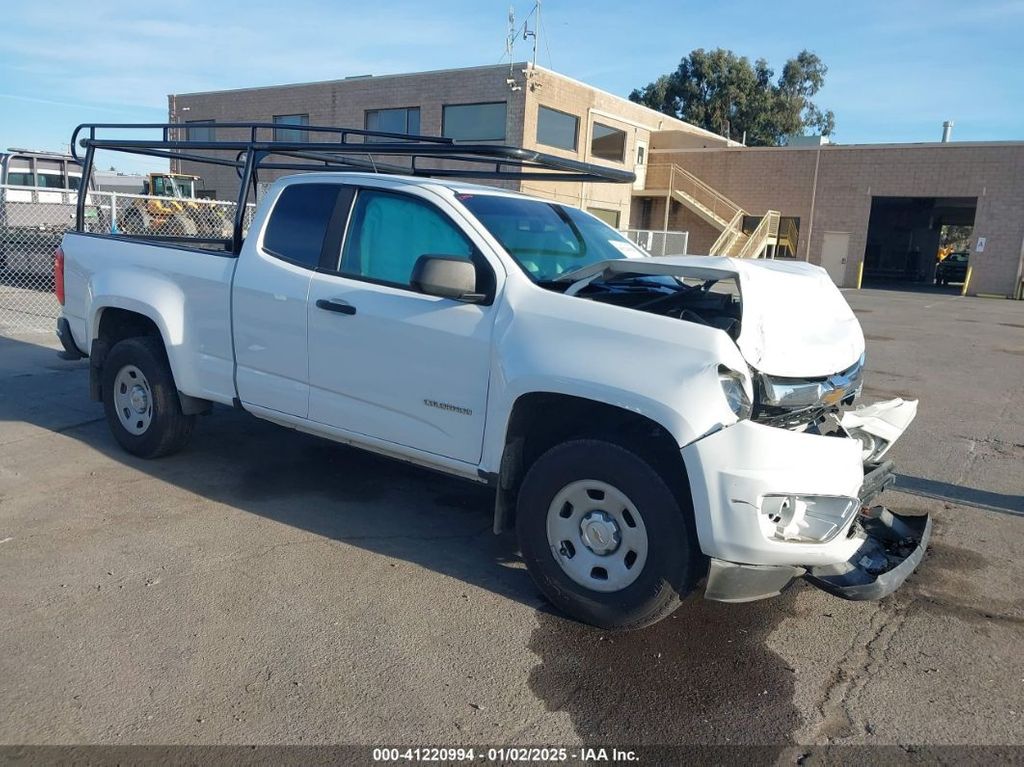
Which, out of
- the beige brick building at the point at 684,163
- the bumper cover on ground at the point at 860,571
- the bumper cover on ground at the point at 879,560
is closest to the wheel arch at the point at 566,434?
the bumper cover on ground at the point at 860,571

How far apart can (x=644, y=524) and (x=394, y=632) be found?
123cm

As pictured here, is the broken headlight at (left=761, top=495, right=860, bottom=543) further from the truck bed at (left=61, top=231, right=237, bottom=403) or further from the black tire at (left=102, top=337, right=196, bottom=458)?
the black tire at (left=102, top=337, right=196, bottom=458)

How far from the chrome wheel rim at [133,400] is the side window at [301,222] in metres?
1.50

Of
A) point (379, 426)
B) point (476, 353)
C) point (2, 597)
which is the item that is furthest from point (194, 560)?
point (476, 353)

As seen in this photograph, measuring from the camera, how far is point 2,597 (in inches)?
154

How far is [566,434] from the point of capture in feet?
13.6

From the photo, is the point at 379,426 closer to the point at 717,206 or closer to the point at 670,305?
the point at 670,305

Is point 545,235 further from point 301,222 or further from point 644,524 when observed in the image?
point 644,524

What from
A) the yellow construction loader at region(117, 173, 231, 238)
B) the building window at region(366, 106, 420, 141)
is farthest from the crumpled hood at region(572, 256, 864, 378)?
the building window at region(366, 106, 420, 141)

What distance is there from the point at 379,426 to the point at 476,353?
0.83m

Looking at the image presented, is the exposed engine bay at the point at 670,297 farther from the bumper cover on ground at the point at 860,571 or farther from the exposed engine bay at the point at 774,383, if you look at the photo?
the bumper cover on ground at the point at 860,571

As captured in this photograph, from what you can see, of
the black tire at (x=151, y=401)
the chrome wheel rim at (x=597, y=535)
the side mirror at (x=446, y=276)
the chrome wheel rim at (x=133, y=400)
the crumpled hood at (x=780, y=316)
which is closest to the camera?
the crumpled hood at (x=780, y=316)

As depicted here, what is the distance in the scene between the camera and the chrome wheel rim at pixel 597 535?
3.68 meters

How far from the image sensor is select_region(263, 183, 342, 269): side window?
16.1 ft
